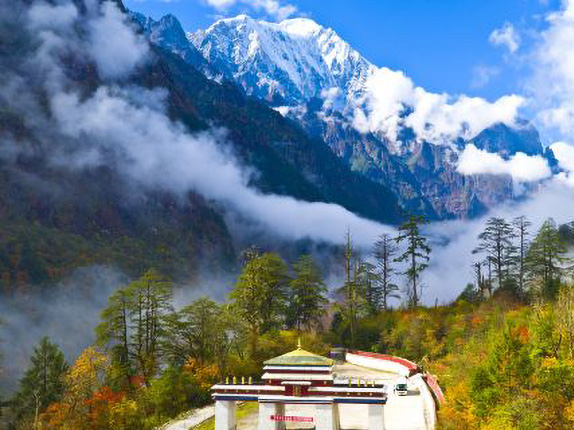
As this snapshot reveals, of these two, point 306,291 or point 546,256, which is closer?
point 546,256

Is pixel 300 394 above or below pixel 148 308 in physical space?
below

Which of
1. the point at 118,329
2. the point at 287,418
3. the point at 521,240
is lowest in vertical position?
the point at 287,418

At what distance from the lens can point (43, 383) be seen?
202ft

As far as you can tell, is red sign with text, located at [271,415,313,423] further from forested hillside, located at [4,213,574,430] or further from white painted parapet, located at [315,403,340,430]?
forested hillside, located at [4,213,574,430]

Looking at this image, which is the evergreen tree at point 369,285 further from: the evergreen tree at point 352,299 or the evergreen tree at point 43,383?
the evergreen tree at point 43,383

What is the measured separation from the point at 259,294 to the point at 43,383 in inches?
936

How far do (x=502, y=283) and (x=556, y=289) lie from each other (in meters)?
12.2

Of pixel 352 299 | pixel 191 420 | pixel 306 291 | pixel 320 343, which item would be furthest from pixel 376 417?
pixel 306 291

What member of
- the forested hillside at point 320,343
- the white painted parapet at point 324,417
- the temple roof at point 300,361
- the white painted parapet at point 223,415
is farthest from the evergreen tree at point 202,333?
the white painted parapet at point 324,417

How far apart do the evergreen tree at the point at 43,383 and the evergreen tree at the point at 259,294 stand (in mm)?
19158

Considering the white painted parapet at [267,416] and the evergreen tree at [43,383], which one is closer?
the white painted parapet at [267,416]

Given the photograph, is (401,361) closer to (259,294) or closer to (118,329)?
(259,294)

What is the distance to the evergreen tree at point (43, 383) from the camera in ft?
197

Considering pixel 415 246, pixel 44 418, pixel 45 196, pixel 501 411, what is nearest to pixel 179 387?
pixel 44 418
